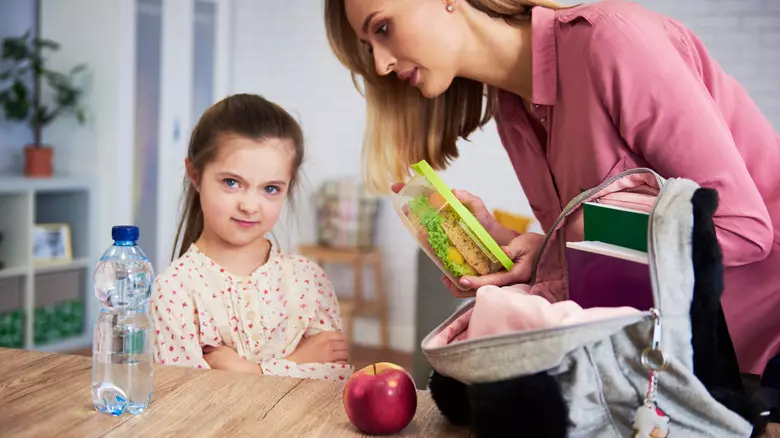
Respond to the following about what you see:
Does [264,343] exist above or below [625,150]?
below

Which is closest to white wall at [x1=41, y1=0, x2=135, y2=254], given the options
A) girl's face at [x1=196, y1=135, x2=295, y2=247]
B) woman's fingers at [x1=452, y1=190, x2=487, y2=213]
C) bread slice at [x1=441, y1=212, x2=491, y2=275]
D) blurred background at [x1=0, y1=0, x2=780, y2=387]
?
blurred background at [x1=0, y1=0, x2=780, y2=387]

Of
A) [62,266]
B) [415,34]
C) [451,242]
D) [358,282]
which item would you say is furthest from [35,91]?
[451,242]

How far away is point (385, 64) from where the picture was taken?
1.46 m

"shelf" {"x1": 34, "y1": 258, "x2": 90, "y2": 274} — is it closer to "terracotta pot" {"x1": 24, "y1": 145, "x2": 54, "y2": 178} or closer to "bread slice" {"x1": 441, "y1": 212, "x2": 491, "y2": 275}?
"terracotta pot" {"x1": 24, "y1": 145, "x2": 54, "y2": 178}

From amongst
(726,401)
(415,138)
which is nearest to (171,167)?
(415,138)

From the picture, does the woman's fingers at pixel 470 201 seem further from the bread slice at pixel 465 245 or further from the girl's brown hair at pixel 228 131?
the girl's brown hair at pixel 228 131

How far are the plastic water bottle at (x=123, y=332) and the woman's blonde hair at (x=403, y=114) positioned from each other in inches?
26.0

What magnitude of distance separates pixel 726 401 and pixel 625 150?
1.57ft

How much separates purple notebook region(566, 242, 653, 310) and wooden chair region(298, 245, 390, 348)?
11.9 feet

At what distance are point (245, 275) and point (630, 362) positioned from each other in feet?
3.19

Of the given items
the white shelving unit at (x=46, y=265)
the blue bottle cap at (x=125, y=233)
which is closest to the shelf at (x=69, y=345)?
the white shelving unit at (x=46, y=265)

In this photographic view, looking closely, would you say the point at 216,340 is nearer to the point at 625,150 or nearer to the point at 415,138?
the point at 415,138

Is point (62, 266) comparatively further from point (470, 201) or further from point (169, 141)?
point (470, 201)

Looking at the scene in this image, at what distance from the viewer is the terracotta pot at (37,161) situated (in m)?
4.32
